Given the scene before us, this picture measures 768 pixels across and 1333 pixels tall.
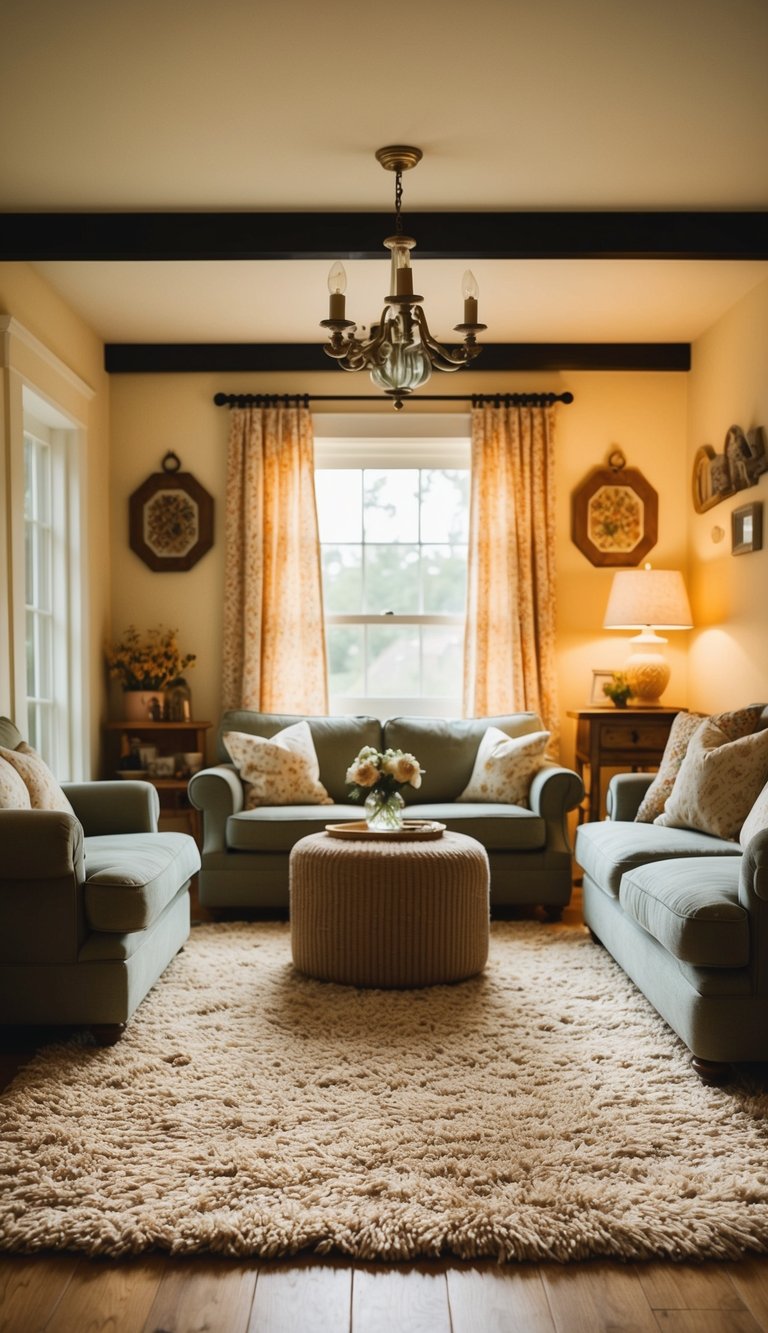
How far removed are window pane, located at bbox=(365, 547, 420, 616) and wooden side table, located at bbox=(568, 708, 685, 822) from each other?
1.26 m

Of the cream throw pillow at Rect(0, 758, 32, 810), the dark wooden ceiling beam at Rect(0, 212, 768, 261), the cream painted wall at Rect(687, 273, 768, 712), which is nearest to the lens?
the cream throw pillow at Rect(0, 758, 32, 810)

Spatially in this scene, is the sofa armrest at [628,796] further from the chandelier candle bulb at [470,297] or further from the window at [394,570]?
the chandelier candle bulb at [470,297]

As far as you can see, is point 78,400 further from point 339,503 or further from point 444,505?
point 444,505

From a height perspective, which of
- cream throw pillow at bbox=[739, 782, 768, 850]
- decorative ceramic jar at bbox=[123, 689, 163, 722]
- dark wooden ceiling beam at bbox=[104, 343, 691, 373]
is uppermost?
dark wooden ceiling beam at bbox=[104, 343, 691, 373]

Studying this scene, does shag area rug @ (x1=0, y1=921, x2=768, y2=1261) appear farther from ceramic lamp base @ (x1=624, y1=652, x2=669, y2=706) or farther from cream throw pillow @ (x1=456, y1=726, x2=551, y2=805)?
ceramic lamp base @ (x1=624, y1=652, x2=669, y2=706)

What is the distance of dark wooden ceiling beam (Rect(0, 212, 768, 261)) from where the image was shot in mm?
4066

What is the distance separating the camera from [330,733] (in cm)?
536

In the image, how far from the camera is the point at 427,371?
3.67 m

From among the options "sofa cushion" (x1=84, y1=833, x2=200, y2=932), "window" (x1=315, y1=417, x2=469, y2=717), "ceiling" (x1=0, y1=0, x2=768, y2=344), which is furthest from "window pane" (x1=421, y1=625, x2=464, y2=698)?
"sofa cushion" (x1=84, y1=833, x2=200, y2=932)

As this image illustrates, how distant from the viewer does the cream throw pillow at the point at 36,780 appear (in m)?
3.40

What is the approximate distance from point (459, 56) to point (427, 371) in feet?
3.14

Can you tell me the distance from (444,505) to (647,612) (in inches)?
53.3

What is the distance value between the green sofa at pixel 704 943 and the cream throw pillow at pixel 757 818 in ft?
0.30

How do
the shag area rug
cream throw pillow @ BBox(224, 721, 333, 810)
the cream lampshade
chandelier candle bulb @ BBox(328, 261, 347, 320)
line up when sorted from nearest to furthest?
the shag area rug, chandelier candle bulb @ BBox(328, 261, 347, 320), cream throw pillow @ BBox(224, 721, 333, 810), the cream lampshade
